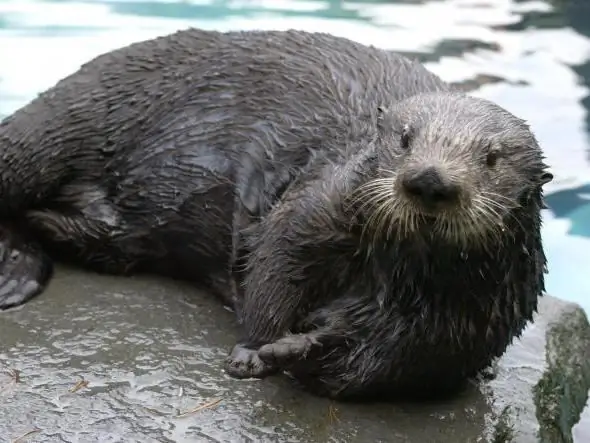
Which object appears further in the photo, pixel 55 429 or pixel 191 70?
pixel 191 70

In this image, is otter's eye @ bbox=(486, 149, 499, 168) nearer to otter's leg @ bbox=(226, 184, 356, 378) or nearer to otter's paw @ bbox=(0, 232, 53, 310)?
otter's leg @ bbox=(226, 184, 356, 378)

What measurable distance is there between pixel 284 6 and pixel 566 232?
480 centimetres

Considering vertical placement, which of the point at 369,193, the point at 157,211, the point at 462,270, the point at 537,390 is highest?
the point at 369,193

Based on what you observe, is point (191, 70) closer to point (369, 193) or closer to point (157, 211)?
point (157, 211)

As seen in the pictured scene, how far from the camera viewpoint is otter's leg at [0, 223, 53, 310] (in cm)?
386

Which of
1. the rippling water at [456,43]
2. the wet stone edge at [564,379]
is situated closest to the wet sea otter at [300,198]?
the wet stone edge at [564,379]

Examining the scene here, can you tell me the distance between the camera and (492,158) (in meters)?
2.90

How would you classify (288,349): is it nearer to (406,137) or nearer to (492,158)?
(406,137)

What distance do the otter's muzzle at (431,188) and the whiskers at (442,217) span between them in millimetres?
29

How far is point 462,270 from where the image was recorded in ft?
9.72

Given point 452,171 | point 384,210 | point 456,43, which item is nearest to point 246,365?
point 384,210

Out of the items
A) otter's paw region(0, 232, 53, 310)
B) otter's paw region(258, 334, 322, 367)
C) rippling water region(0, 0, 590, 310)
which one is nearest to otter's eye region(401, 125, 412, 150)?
otter's paw region(258, 334, 322, 367)

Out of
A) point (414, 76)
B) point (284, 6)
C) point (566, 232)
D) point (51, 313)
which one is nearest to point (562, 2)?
point (284, 6)

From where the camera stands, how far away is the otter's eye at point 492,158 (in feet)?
9.46
